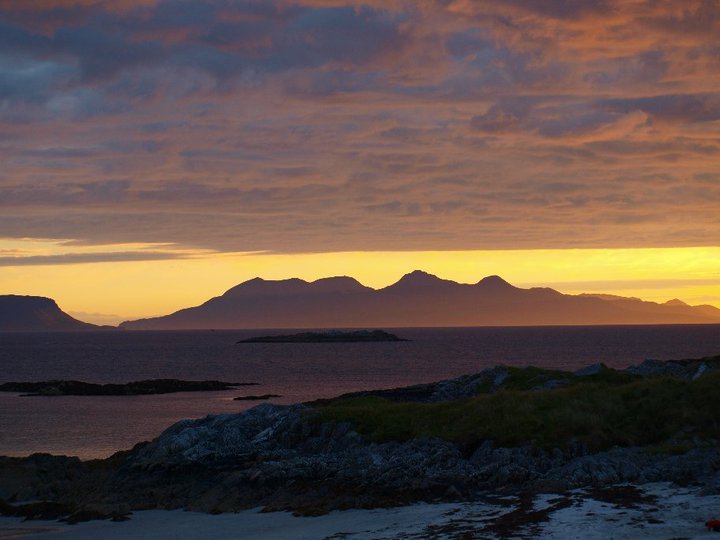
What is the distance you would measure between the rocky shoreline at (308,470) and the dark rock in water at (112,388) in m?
51.9

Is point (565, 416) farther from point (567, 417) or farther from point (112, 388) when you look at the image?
point (112, 388)

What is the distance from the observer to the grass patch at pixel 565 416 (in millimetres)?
33031

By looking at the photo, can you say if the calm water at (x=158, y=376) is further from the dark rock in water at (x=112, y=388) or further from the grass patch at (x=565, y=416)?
the grass patch at (x=565, y=416)

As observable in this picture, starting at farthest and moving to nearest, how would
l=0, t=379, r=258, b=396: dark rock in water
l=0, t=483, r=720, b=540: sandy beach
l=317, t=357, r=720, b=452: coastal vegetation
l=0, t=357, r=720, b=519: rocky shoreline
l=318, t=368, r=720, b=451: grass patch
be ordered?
l=0, t=379, r=258, b=396: dark rock in water → l=318, t=368, r=720, b=451: grass patch → l=317, t=357, r=720, b=452: coastal vegetation → l=0, t=357, r=720, b=519: rocky shoreline → l=0, t=483, r=720, b=540: sandy beach

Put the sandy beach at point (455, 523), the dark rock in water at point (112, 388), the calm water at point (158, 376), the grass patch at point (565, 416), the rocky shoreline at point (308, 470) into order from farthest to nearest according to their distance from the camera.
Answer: the dark rock in water at point (112, 388) < the calm water at point (158, 376) < the grass patch at point (565, 416) < the rocky shoreline at point (308, 470) < the sandy beach at point (455, 523)

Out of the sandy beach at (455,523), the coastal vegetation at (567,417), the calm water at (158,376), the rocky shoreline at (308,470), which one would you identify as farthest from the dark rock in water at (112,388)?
the sandy beach at (455,523)

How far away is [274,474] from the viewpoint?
105 feet

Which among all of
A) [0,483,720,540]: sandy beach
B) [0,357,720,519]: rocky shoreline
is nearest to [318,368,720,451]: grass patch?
[0,357,720,519]: rocky shoreline

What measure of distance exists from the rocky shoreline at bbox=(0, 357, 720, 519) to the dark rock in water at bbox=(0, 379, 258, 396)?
5195cm

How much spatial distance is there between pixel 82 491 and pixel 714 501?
979 inches

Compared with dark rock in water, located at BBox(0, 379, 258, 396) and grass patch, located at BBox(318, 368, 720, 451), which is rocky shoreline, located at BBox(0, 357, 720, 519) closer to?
grass patch, located at BBox(318, 368, 720, 451)

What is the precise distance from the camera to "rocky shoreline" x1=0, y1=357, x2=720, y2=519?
1126 inches

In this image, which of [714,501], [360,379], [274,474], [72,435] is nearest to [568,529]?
[714,501]

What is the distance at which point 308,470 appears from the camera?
31.7 m
